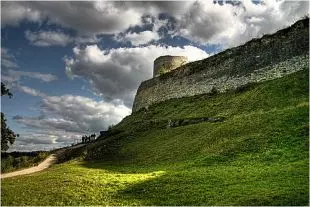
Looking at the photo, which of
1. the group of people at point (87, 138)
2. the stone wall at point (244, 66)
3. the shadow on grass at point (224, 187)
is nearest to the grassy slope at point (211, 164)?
the shadow on grass at point (224, 187)

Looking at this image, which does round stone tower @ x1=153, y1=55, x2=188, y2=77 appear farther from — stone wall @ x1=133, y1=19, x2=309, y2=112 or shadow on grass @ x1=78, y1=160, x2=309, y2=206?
shadow on grass @ x1=78, y1=160, x2=309, y2=206

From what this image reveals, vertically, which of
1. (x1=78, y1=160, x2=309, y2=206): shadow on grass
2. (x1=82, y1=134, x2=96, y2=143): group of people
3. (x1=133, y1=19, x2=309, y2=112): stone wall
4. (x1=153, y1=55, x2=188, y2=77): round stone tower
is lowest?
(x1=78, y1=160, x2=309, y2=206): shadow on grass

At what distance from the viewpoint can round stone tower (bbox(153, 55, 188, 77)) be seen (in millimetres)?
63125

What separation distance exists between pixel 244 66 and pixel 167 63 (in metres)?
22.8

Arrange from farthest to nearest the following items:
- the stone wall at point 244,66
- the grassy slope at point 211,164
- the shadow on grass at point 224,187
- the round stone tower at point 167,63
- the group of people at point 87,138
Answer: the round stone tower at point 167,63 → the group of people at point 87,138 → the stone wall at point 244,66 → the grassy slope at point 211,164 → the shadow on grass at point 224,187

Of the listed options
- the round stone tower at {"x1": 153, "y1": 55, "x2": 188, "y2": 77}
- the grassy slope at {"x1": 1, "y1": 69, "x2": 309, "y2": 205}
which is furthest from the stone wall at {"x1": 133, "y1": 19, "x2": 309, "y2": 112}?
the round stone tower at {"x1": 153, "y1": 55, "x2": 188, "y2": 77}

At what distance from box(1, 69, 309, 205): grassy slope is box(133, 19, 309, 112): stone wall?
1973 millimetres

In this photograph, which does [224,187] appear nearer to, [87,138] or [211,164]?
[211,164]

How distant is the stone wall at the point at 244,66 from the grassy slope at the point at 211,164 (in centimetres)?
197

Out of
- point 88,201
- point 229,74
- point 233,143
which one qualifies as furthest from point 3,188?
point 229,74

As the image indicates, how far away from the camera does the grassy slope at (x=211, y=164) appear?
18.0 meters

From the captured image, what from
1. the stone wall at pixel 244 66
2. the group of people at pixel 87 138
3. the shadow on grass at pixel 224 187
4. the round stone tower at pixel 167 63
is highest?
the round stone tower at pixel 167 63

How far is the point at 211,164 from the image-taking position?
78.7ft

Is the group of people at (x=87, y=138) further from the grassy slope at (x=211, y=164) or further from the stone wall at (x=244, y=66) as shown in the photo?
the grassy slope at (x=211, y=164)
